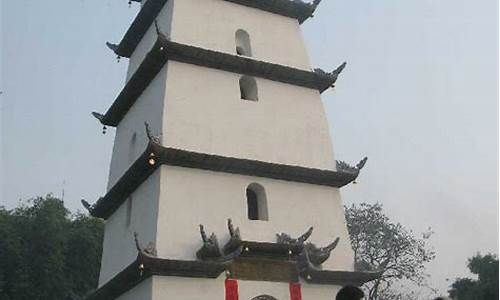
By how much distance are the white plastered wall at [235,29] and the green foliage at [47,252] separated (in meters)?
14.9

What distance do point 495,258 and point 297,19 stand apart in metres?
11.8

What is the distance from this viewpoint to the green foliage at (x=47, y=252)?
82.4ft

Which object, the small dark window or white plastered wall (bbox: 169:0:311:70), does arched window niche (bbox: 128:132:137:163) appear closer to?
white plastered wall (bbox: 169:0:311:70)

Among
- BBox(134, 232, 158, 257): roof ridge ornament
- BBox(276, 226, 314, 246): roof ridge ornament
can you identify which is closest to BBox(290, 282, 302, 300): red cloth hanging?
BBox(276, 226, 314, 246): roof ridge ornament

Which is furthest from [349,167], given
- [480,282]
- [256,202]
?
[480,282]

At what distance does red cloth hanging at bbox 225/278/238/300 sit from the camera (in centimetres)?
1187

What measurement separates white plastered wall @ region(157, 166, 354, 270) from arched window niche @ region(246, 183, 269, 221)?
0.11 meters

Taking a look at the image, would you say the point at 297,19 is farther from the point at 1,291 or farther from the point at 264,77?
the point at 1,291

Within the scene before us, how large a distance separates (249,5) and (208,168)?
531cm

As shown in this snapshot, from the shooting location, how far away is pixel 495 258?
2192 centimetres

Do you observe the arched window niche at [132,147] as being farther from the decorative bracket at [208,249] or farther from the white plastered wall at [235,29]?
the decorative bracket at [208,249]

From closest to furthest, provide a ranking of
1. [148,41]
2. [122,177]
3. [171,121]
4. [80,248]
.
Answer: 1. [171,121]
2. [122,177]
3. [148,41]
4. [80,248]

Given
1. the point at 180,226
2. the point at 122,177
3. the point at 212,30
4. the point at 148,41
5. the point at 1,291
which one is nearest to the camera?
the point at 180,226

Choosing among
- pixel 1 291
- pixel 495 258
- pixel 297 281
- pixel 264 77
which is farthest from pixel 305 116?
pixel 1 291
